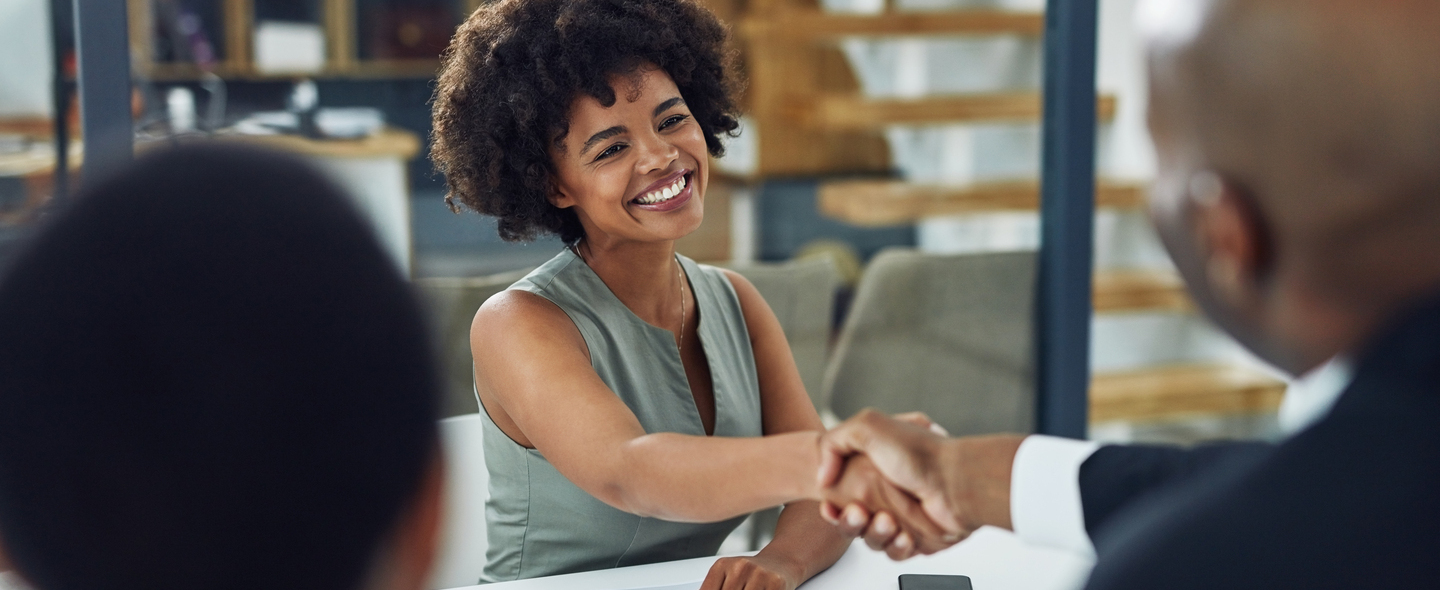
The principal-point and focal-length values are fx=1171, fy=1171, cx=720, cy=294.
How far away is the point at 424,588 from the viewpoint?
474 millimetres

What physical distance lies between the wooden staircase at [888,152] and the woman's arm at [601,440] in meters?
1.73

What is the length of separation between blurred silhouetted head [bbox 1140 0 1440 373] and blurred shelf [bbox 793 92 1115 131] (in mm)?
2548

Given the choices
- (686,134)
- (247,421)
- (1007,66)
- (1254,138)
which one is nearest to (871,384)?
(1007,66)

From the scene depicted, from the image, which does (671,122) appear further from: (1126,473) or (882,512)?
(1126,473)

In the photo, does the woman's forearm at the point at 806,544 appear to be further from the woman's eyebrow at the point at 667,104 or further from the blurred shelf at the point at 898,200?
the blurred shelf at the point at 898,200

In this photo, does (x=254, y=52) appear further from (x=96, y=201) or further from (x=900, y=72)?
(x=96, y=201)

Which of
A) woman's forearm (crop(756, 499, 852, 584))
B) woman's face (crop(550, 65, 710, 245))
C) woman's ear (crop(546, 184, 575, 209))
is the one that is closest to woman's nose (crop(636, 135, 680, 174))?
woman's face (crop(550, 65, 710, 245))

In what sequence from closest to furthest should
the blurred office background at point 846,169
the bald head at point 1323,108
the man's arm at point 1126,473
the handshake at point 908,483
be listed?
the bald head at point 1323,108 → the man's arm at point 1126,473 → the handshake at point 908,483 → the blurred office background at point 846,169

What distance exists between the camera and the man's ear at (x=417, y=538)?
459 millimetres

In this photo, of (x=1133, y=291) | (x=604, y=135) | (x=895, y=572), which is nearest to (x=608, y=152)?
(x=604, y=135)

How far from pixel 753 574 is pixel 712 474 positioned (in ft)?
0.46

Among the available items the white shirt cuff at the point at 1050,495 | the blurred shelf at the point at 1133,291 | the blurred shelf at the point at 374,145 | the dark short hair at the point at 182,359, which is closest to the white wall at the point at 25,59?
the blurred shelf at the point at 374,145

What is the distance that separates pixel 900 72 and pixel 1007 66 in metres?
0.36

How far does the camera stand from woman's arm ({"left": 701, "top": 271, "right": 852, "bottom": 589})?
1329 millimetres
